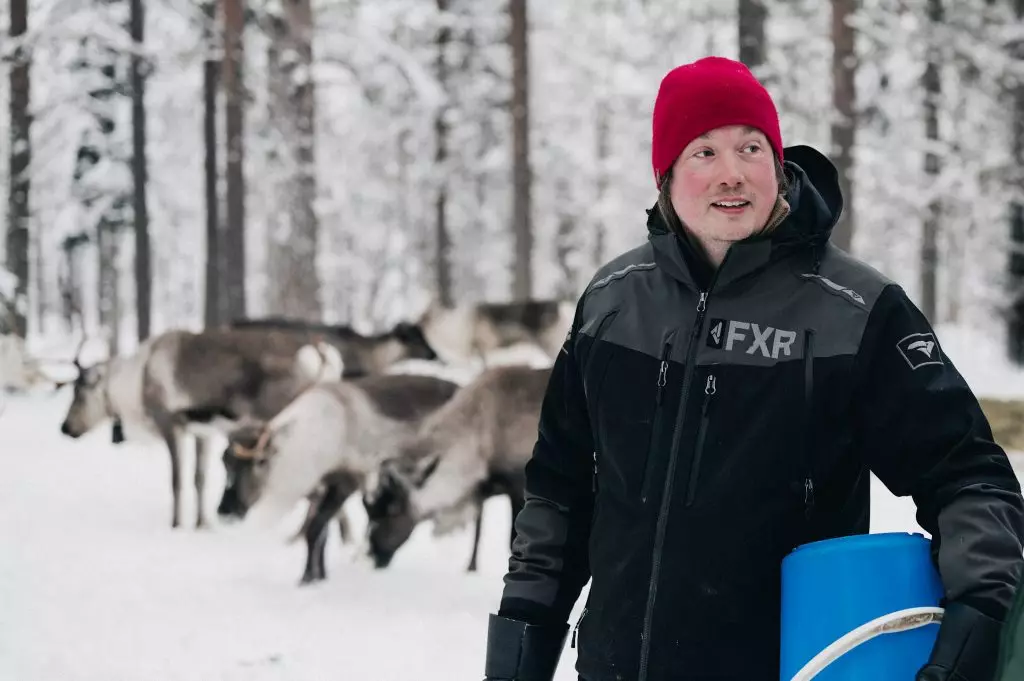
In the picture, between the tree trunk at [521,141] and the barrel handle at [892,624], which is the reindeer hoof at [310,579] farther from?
the tree trunk at [521,141]

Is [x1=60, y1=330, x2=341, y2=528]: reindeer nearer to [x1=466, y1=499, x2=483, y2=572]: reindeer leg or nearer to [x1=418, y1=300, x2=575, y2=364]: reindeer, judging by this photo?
[x1=466, y1=499, x2=483, y2=572]: reindeer leg

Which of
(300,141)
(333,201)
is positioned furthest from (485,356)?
(333,201)

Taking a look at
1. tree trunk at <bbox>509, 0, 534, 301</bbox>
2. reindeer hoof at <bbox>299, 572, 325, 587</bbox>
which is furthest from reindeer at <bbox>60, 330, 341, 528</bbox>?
tree trunk at <bbox>509, 0, 534, 301</bbox>

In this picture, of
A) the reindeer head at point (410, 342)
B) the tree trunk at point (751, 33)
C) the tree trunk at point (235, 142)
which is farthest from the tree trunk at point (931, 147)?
the tree trunk at point (235, 142)

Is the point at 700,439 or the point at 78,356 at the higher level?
the point at 700,439

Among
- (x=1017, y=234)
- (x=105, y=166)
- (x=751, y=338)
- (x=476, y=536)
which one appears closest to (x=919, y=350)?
(x=751, y=338)

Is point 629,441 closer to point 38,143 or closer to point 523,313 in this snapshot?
point 38,143

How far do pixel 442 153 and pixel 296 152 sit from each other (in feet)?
25.6

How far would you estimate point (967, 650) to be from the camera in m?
1.61

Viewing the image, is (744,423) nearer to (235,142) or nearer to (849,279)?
(849,279)

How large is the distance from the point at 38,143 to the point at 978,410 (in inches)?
442

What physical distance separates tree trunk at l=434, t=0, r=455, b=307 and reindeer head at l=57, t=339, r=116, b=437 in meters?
10.4

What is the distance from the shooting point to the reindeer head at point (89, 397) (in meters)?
8.84

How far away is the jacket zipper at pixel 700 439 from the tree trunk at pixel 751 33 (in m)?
10.5
